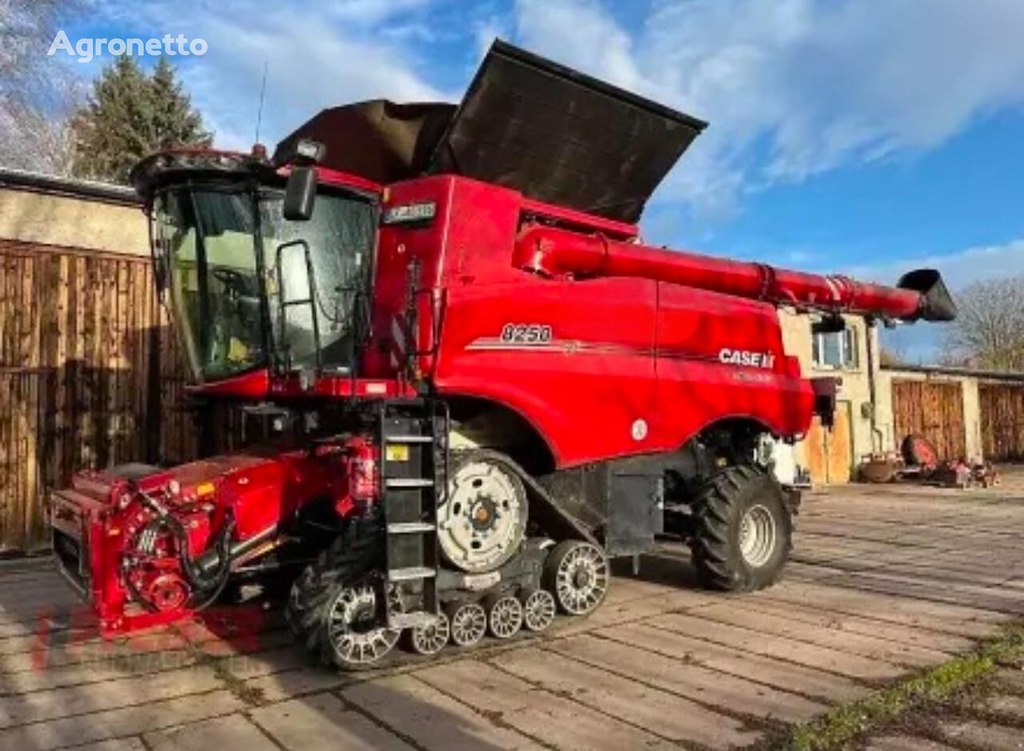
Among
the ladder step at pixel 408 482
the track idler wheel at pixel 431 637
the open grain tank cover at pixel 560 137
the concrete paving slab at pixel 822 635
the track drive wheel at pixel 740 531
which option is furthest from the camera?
the track drive wheel at pixel 740 531

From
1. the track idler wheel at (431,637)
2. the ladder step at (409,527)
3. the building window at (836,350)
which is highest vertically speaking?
the building window at (836,350)

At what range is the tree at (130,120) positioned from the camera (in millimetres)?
28531

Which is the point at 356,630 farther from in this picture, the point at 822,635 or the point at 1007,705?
the point at 1007,705

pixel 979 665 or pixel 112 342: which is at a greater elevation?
pixel 112 342

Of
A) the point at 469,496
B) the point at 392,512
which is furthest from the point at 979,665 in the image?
the point at 392,512

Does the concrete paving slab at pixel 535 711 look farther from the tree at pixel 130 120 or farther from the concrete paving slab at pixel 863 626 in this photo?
the tree at pixel 130 120

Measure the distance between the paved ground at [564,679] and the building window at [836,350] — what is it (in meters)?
13.0

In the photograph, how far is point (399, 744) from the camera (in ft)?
13.4

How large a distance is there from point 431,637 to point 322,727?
1169 mm

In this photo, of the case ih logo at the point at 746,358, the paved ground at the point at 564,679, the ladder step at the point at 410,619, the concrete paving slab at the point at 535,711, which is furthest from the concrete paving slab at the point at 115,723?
the case ih logo at the point at 746,358

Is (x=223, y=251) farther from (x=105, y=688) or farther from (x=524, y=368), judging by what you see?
(x=105, y=688)

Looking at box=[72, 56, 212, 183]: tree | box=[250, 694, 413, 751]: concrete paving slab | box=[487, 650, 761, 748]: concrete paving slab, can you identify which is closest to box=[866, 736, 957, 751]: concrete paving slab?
box=[487, 650, 761, 748]: concrete paving slab

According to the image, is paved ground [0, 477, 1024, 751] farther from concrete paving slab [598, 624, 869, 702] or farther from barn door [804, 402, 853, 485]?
barn door [804, 402, 853, 485]

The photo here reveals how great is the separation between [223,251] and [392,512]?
2105 millimetres
